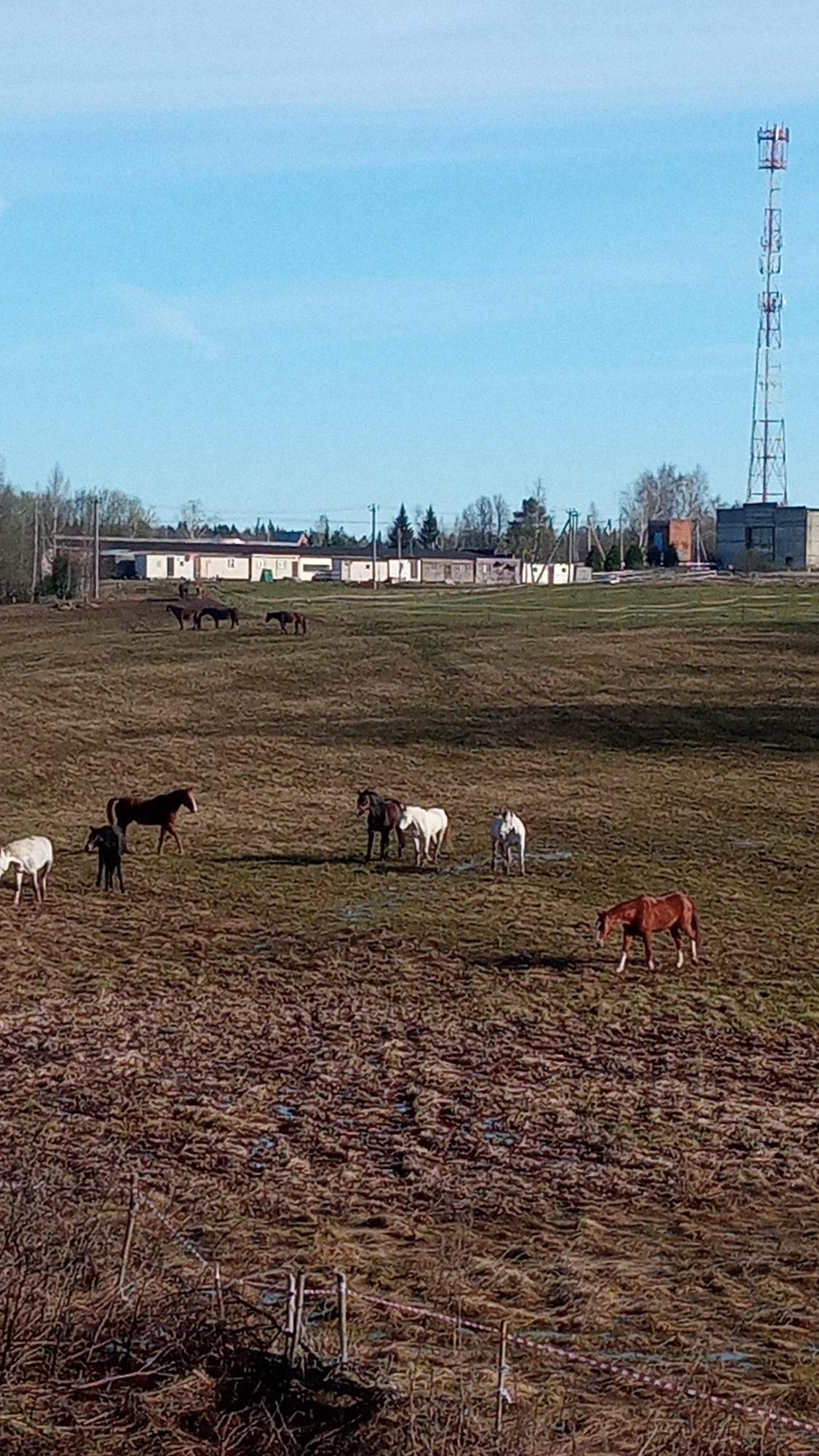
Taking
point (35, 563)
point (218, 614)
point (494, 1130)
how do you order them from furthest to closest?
1. point (35, 563)
2. point (218, 614)
3. point (494, 1130)

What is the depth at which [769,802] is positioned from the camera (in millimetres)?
35844

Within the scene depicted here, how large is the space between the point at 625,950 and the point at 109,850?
8.66 metres

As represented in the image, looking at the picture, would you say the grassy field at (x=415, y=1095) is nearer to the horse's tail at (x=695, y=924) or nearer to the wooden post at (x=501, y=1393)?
the wooden post at (x=501, y=1393)

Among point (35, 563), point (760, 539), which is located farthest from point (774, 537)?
point (35, 563)

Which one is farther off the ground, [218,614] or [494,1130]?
[218,614]

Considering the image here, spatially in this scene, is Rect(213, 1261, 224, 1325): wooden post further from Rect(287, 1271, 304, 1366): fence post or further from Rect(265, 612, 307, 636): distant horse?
Rect(265, 612, 307, 636): distant horse

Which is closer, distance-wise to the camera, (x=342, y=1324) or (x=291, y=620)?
(x=342, y=1324)

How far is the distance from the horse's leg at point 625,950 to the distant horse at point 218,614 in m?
49.0

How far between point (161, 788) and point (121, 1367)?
2858 centimetres

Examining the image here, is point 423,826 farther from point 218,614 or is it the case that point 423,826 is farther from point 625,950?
point 218,614

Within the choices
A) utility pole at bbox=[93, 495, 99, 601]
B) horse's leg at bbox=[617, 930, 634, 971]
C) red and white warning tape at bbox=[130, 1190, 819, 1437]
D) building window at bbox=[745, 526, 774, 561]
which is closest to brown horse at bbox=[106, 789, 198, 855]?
horse's leg at bbox=[617, 930, 634, 971]

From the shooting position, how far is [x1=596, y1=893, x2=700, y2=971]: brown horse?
21469mm

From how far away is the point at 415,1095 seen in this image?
16.0 metres

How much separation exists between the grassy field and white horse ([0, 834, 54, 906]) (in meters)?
0.50
